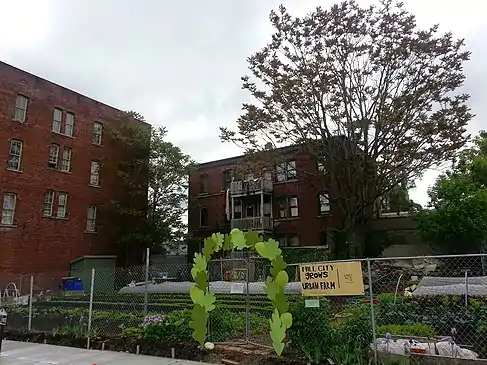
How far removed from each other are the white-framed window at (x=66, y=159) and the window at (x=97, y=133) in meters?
2.45

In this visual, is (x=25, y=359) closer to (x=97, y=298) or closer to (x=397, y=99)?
(x=97, y=298)

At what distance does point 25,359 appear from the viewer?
8.95 metres

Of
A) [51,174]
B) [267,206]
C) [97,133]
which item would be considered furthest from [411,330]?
[97,133]

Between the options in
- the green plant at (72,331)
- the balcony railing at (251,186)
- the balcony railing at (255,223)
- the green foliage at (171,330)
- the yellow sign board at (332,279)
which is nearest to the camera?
the yellow sign board at (332,279)

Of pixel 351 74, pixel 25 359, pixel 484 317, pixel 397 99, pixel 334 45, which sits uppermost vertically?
pixel 334 45

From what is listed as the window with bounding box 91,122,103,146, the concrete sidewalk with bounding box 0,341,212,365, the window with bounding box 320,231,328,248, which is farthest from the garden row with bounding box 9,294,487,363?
the window with bounding box 91,122,103,146

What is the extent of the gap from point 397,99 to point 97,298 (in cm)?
1797

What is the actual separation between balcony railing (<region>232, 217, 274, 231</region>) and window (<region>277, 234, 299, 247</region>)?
4.75 feet

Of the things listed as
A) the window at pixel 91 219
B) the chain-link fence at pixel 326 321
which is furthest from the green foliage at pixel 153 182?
the chain-link fence at pixel 326 321

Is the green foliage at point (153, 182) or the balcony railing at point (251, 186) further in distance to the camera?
the balcony railing at point (251, 186)

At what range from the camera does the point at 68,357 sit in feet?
29.4

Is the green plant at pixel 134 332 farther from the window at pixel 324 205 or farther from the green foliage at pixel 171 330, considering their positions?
the window at pixel 324 205

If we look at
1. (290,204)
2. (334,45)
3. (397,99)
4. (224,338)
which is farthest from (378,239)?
(224,338)

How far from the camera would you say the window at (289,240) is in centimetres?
3409
